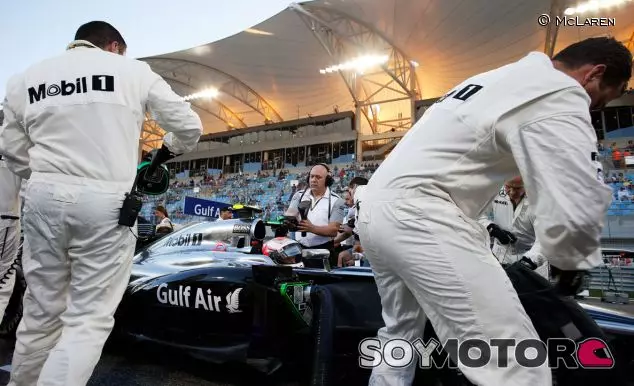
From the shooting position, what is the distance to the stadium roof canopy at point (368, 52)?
48.9 feet

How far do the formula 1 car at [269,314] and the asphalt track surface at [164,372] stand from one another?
6.2 inches

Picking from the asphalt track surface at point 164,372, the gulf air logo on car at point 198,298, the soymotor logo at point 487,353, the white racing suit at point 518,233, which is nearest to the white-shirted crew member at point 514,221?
the white racing suit at point 518,233

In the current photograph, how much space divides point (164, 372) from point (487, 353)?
185 centimetres

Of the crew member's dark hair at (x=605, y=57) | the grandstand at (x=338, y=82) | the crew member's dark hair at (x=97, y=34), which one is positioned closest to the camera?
the crew member's dark hair at (x=605, y=57)

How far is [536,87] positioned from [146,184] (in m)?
1.68

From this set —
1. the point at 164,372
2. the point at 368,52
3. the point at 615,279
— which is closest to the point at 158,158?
the point at 164,372

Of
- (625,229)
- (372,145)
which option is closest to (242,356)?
(625,229)

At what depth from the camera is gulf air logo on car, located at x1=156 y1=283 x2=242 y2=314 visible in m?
1.80

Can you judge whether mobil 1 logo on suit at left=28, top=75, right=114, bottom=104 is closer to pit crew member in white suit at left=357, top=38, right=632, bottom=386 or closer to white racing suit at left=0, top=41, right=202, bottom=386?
white racing suit at left=0, top=41, right=202, bottom=386

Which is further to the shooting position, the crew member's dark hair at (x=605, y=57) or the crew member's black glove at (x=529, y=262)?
the crew member's black glove at (x=529, y=262)

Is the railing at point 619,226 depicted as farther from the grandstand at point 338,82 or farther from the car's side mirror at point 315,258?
the car's side mirror at point 315,258

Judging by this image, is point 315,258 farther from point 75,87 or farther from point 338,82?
point 338,82

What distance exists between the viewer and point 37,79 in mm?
1724

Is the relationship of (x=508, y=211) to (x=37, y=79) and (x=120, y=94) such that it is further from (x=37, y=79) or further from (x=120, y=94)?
(x=37, y=79)
